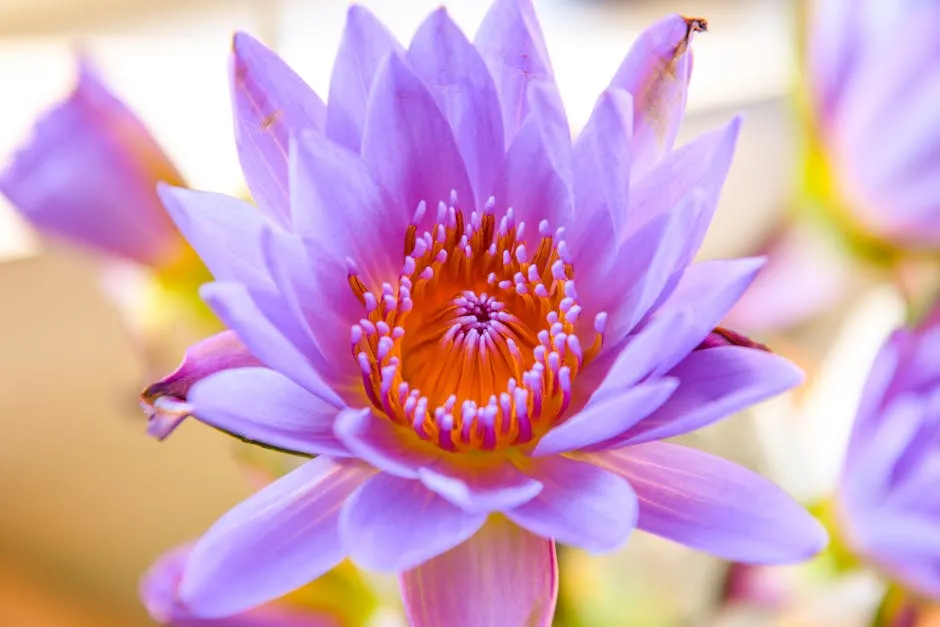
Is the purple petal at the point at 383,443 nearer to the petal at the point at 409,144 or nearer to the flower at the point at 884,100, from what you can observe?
the petal at the point at 409,144

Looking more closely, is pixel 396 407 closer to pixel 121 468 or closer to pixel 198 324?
pixel 198 324

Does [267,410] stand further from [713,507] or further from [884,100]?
[884,100]

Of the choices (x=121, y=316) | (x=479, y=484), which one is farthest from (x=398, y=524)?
(x=121, y=316)

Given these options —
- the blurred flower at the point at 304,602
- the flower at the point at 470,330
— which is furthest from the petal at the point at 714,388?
the blurred flower at the point at 304,602

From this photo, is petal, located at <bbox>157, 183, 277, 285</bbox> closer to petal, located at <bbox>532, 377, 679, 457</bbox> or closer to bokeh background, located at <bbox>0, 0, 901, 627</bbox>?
petal, located at <bbox>532, 377, 679, 457</bbox>

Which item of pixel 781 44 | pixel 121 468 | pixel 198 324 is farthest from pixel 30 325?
pixel 781 44

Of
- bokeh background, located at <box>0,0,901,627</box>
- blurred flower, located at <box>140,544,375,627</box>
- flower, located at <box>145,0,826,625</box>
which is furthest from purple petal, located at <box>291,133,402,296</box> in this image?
bokeh background, located at <box>0,0,901,627</box>
